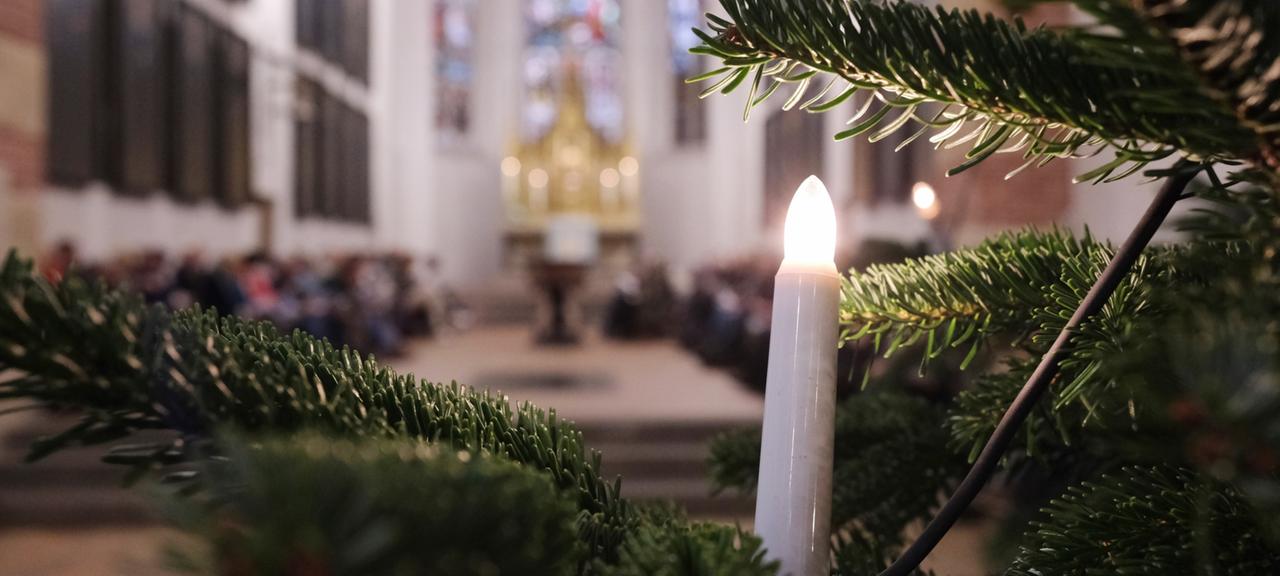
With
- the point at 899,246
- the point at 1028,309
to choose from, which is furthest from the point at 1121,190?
the point at 1028,309

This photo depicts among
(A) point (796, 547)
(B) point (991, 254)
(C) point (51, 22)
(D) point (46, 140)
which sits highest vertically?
(C) point (51, 22)

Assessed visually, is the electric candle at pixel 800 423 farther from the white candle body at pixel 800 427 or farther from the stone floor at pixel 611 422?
the stone floor at pixel 611 422

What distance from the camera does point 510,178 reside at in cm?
1702

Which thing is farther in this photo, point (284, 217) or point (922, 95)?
point (284, 217)

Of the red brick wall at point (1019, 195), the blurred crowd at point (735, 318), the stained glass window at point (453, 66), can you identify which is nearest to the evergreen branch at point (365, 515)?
the blurred crowd at point (735, 318)

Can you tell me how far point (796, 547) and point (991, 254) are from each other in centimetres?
18

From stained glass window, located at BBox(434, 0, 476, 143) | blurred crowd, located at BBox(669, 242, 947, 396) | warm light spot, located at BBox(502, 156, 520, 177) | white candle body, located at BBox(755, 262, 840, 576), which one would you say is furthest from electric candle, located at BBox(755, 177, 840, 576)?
stained glass window, located at BBox(434, 0, 476, 143)

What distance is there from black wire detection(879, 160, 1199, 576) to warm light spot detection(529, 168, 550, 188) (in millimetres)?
16972

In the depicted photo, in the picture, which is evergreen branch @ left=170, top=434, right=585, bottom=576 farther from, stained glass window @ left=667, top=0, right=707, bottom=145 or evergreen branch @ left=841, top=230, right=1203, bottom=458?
stained glass window @ left=667, top=0, right=707, bottom=145

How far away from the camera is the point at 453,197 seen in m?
17.4

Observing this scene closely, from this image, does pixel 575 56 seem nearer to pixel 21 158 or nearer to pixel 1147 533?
pixel 21 158

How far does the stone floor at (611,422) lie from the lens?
3508mm

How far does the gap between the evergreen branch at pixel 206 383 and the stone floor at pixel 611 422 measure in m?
0.06

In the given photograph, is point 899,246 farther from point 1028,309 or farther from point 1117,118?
point 1117,118
